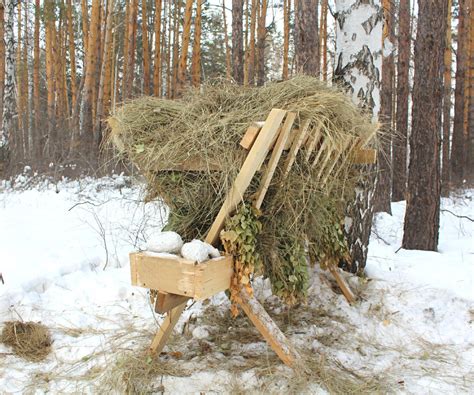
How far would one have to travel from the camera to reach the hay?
2551 mm

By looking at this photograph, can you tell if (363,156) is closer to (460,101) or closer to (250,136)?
(250,136)

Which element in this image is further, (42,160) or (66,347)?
(42,160)

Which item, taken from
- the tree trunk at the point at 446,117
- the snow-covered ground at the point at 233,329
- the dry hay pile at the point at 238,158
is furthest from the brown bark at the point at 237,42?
the dry hay pile at the point at 238,158

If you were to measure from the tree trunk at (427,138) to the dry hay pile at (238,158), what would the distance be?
7.30 ft

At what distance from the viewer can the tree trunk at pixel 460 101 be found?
39.0ft

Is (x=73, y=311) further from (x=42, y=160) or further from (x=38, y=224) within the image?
(x=42, y=160)

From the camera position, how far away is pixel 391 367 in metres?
2.44

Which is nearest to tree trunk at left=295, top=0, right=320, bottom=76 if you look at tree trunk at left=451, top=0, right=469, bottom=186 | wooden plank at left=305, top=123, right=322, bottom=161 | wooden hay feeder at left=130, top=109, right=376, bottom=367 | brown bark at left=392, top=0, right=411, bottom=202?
wooden plank at left=305, top=123, right=322, bottom=161

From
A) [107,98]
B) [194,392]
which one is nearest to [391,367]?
[194,392]

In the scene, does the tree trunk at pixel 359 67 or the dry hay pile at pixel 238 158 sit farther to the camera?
the tree trunk at pixel 359 67

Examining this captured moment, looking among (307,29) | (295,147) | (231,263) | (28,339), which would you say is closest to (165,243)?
(231,263)

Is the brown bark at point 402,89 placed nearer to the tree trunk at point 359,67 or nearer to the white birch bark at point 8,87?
the tree trunk at point 359,67

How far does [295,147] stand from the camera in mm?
2141

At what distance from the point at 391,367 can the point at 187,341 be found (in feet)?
4.11
